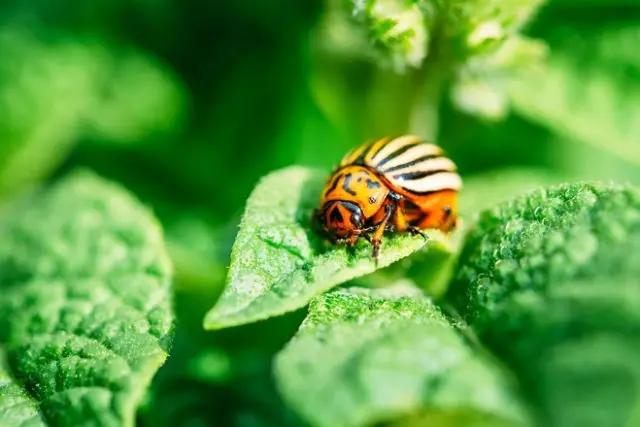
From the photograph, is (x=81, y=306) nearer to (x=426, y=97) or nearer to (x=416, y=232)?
(x=416, y=232)

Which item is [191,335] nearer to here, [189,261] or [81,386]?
[189,261]

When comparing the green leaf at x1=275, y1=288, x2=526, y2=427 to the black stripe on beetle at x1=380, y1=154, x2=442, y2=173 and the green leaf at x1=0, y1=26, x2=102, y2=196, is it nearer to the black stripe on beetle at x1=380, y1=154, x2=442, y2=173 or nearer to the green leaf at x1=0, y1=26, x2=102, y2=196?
the black stripe on beetle at x1=380, y1=154, x2=442, y2=173

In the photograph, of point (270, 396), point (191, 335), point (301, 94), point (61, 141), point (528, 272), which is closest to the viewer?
point (528, 272)

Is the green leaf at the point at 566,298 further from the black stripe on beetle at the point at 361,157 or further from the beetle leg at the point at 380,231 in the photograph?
the black stripe on beetle at the point at 361,157

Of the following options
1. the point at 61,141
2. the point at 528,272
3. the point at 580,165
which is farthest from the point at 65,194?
the point at 580,165

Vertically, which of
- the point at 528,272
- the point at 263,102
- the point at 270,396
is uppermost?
the point at 263,102

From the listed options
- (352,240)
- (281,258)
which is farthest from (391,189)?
(281,258)

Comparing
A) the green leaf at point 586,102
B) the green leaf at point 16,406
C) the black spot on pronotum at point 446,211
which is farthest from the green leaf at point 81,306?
the green leaf at point 586,102
